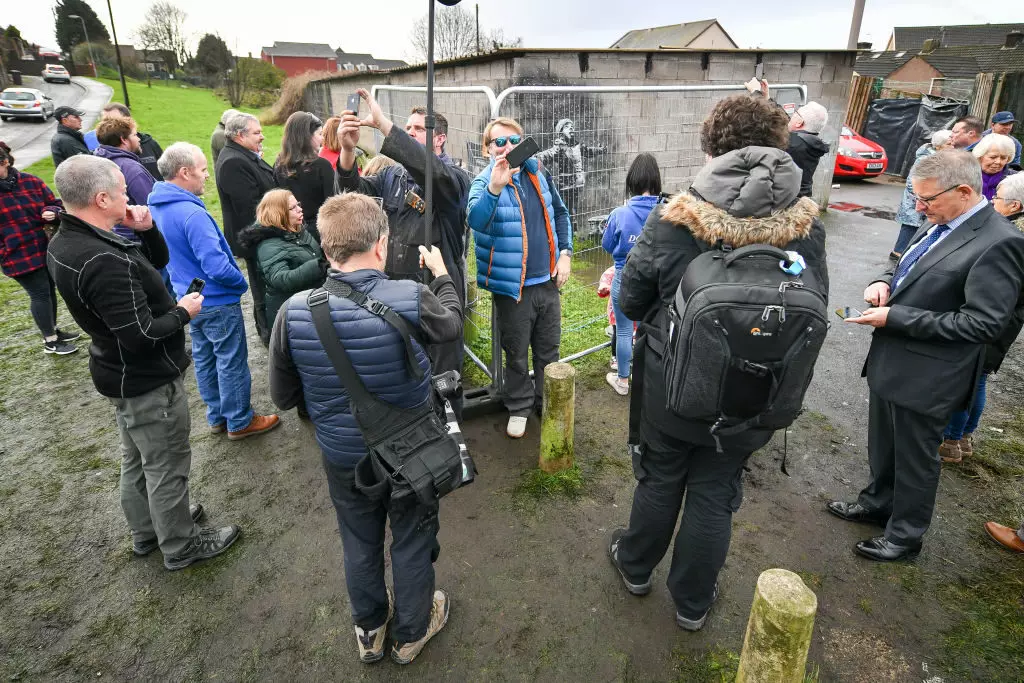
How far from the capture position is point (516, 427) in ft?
13.8

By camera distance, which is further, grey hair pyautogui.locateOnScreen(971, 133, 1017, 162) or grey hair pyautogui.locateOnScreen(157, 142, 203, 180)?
grey hair pyautogui.locateOnScreen(971, 133, 1017, 162)

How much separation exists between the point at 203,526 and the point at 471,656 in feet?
6.30

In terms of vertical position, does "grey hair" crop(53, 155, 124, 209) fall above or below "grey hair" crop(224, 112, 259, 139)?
below

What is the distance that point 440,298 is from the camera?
93.4 inches

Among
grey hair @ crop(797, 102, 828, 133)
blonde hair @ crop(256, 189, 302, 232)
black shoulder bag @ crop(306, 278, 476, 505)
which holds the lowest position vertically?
black shoulder bag @ crop(306, 278, 476, 505)

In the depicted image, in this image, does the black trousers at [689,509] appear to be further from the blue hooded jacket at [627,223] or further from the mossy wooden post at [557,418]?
the blue hooded jacket at [627,223]

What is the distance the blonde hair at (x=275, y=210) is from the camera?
12.2 ft

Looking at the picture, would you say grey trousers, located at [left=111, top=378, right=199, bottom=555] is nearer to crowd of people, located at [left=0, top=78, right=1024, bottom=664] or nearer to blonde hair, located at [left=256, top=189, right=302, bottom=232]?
crowd of people, located at [left=0, top=78, right=1024, bottom=664]

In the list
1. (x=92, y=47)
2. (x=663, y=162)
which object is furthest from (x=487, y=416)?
(x=92, y=47)

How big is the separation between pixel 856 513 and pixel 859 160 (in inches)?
530

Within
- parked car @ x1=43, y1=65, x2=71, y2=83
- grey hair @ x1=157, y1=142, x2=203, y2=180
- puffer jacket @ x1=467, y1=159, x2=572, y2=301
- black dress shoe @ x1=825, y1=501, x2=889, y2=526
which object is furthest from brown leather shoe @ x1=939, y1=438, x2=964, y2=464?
parked car @ x1=43, y1=65, x2=71, y2=83

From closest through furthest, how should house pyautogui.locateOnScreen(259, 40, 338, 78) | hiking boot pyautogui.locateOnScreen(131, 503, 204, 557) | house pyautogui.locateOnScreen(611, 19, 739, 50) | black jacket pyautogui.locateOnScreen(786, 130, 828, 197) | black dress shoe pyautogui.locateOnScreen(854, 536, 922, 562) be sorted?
black dress shoe pyautogui.locateOnScreen(854, 536, 922, 562) → hiking boot pyautogui.locateOnScreen(131, 503, 204, 557) → black jacket pyautogui.locateOnScreen(786, 130, 828, 197) → house pyautogui.locateOnScreen(611, 19, 739, 50) → house pyautogui.locateOnScreen(259, 40, 338, 78)

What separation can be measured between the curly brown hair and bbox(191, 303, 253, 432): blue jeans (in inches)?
132

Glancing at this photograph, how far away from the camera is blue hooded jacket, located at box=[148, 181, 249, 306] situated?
3.51 m
